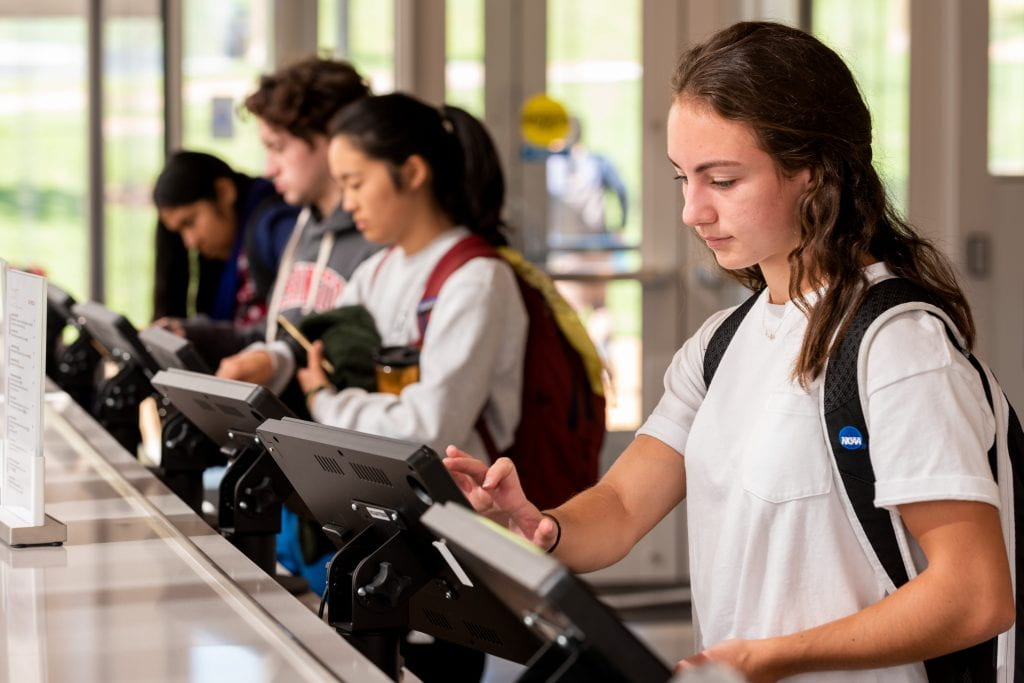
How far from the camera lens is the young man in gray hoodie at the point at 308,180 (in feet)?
10.0

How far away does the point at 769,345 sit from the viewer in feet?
5.13

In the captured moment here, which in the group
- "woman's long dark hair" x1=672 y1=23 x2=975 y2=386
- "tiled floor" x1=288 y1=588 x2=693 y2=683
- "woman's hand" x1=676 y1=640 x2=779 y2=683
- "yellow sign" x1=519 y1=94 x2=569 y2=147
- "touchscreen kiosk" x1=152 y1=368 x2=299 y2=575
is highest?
"yellow sign" x1=519 y1=94 x2=569 y2=147

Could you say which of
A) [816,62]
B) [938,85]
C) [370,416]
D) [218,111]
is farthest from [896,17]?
[816,62]

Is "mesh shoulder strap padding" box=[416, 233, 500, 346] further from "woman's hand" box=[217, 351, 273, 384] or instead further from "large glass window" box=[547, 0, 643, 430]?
"large glass window" box=[547, 0, 643, 430]

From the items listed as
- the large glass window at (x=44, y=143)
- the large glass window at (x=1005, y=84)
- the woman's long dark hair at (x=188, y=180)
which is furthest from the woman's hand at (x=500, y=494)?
the large glass window at (x=44, y=143)

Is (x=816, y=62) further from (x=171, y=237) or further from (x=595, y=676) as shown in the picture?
(x=171, y=237)

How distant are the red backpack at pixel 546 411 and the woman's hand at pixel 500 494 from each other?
0.98 metres

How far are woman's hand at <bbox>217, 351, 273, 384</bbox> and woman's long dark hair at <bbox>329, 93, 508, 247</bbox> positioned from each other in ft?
1.41

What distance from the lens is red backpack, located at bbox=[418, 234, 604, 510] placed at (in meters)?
2.62

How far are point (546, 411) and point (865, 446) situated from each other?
126 centimetres

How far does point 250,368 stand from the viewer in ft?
8.88

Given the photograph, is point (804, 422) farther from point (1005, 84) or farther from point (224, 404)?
point (1005, 84)

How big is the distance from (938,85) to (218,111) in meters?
2.42

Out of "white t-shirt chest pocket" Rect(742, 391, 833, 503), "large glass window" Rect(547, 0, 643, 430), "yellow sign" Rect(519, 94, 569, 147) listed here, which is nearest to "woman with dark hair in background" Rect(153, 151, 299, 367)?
"yellow sign" Rect(519, 94, 569, 147)
